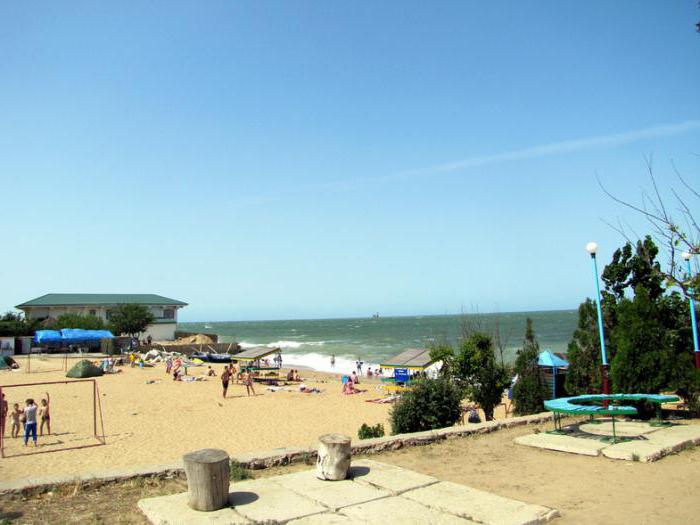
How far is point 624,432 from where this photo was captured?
8.56 metres

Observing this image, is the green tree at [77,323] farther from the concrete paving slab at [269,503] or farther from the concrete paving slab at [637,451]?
the concrete paving slab at [637,451]

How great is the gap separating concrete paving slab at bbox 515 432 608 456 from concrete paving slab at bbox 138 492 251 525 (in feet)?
15.3

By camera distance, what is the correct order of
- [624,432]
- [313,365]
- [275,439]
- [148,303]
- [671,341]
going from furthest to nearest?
[148,303] → [313,365] → [275,439] → [671,341] → [624,432]

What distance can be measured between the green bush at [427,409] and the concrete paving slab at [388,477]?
3.63 meters

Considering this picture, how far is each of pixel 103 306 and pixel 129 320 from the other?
1291cm

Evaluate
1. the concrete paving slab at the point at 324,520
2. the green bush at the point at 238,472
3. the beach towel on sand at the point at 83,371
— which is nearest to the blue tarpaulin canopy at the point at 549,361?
the green bush at the point at 238,472

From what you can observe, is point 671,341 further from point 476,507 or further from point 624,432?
point 476,507

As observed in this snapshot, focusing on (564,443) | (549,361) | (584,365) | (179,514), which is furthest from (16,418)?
(549,361)

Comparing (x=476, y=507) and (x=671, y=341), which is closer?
(x=476, y=507)

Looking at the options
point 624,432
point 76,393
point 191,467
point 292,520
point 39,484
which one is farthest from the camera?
point 76,393

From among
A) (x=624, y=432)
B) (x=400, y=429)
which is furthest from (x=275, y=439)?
(x=624, y=432)

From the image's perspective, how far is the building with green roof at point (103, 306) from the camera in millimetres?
61125

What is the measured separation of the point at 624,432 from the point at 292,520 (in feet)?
19.7

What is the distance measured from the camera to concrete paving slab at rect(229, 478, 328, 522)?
5.08 meters
